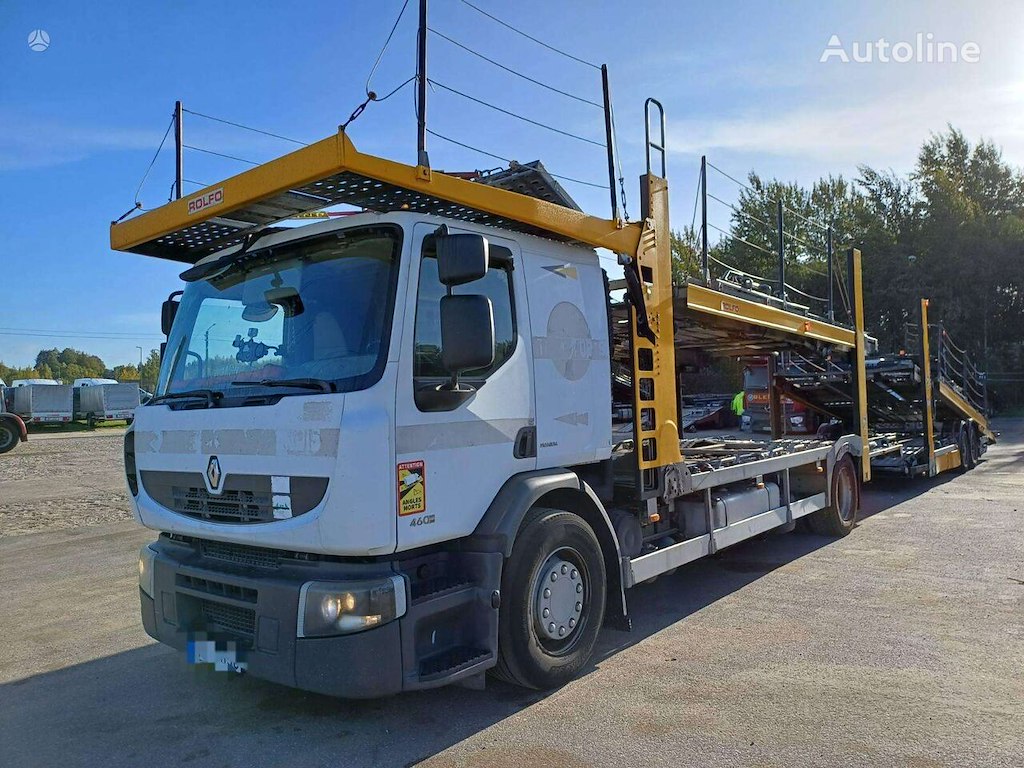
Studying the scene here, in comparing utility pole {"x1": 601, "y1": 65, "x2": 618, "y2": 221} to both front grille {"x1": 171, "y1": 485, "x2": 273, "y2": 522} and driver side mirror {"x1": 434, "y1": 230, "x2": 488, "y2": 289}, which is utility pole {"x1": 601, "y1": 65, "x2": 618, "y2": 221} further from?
front grille {"x1": 171, "y1": 485, "x2": 273, "y2": 522}

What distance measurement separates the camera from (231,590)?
380cm

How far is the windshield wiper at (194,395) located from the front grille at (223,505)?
18.6 inches

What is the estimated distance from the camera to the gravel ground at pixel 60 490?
35.9 feet

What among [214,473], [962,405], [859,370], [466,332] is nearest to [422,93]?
[466,332]

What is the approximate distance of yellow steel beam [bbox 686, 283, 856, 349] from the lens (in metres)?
5.96

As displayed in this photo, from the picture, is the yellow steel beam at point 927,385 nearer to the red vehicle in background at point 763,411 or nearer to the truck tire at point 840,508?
the red vehicle in background at point 763,411

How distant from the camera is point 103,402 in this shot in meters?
40.9

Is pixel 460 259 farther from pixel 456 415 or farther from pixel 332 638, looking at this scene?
pixel 332 638

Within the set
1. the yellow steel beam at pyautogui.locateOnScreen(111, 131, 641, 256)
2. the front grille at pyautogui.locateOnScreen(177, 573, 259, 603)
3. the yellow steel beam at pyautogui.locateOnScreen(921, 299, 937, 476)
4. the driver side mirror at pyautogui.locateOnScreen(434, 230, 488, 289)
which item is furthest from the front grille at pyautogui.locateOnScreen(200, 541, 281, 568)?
the yellow steel beam at pyautogui.locateOnScreen(921, 299, 937, 476)

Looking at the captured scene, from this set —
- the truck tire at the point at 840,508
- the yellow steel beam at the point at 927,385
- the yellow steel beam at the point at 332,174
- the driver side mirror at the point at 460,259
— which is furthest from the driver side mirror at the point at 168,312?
the yellow steel beam at the point at 927,385

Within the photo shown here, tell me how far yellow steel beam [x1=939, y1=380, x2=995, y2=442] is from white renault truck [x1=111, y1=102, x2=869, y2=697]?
348 inches

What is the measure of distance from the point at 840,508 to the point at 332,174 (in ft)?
23.0

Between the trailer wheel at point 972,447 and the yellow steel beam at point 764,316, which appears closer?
the yellow steel beam at point 764,316

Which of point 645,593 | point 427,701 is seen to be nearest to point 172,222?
point 427,701
